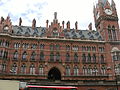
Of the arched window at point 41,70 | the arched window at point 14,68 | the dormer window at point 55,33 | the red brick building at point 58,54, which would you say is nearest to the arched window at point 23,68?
the red brick building at point 58,54

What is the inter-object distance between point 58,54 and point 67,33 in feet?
31.3

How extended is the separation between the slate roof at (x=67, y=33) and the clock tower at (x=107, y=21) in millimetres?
2701

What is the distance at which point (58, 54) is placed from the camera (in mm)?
48875

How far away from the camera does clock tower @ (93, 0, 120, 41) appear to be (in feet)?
176

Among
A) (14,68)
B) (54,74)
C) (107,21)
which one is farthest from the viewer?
(107,21)

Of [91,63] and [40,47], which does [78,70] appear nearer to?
[91,63]

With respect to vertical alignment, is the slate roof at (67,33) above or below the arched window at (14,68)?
above

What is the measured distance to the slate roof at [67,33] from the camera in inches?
2008

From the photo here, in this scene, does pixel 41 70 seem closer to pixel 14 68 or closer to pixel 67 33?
pixel 14 68

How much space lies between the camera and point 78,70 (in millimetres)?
48000

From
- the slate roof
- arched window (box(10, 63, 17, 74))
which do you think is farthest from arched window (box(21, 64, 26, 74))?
the slate roof

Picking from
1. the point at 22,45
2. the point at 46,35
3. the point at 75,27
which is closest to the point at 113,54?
the point at 75,27

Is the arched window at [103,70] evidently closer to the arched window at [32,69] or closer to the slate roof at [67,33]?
the slate roof at [67,33]

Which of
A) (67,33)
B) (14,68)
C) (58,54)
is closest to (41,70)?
(58,54)
